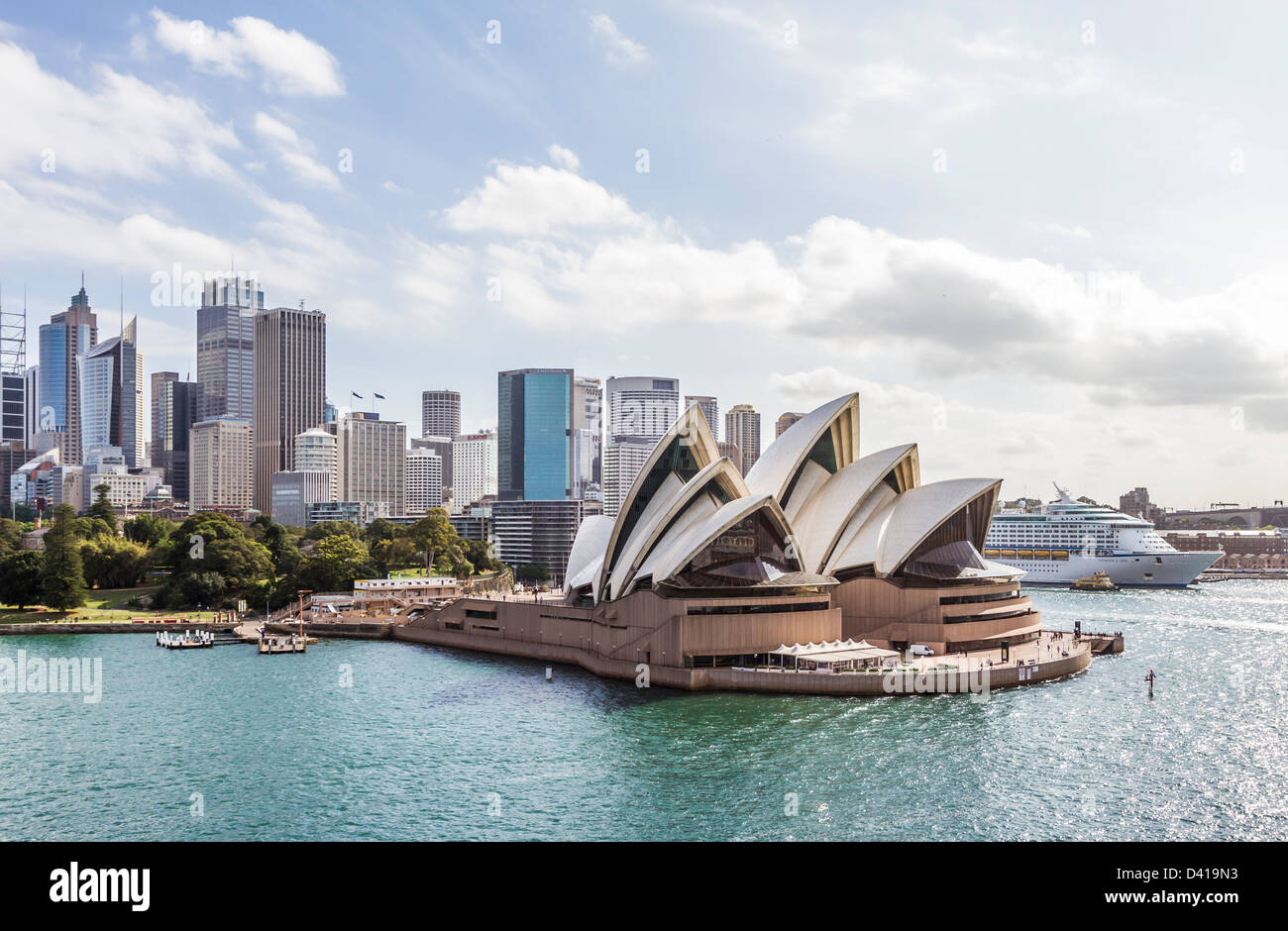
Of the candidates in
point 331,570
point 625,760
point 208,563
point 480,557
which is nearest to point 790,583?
point 625,760

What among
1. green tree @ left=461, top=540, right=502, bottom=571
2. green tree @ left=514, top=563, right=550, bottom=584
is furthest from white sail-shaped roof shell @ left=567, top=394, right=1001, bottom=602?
green tree @ left=514, top=563, right=550, bottom=584

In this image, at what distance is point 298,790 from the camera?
1006 inches

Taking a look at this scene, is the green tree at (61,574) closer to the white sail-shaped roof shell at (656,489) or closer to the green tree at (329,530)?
the white sail-shaped roof shell at (656,489)

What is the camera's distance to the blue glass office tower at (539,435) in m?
186

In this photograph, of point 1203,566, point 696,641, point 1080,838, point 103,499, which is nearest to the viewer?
point 1080,838

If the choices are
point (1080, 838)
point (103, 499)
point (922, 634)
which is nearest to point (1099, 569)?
point (922, 634)

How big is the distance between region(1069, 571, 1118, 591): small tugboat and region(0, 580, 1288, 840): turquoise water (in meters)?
59.6

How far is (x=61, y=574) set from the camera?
66.1 metres

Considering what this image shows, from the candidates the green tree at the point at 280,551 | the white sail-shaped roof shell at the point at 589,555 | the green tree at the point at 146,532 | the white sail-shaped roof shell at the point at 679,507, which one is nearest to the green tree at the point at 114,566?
the green tree at the point at 280,551

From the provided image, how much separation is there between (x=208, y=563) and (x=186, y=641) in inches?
Result: 776

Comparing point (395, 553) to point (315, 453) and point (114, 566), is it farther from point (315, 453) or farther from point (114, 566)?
point (315, 453)
